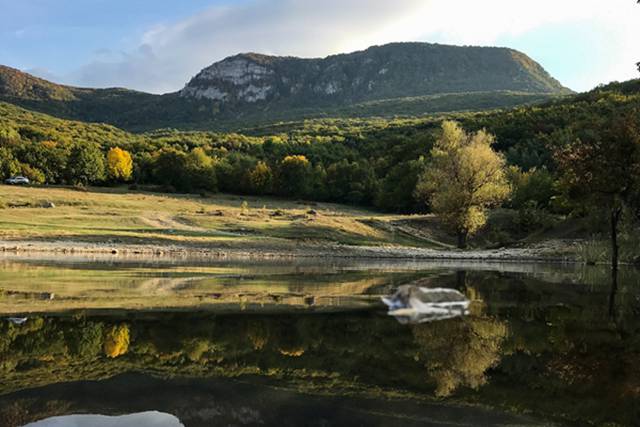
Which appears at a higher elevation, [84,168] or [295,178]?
[84,168]

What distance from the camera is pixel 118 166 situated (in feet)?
325

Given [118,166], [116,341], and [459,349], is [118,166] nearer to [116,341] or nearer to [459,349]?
[116,341]

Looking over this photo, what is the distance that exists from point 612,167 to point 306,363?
90.6 ft

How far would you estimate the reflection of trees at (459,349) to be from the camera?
7734mm

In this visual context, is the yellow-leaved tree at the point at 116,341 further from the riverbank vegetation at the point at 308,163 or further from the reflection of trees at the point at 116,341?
the riverbank vegetation at the point at 308,163

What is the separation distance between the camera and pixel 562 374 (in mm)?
8023

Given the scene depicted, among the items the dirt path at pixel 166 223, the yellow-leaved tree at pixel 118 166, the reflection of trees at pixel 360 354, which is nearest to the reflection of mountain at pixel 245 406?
the reflection of trees at pixel 360 354

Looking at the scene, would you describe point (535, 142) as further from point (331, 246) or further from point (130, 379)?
point (130, 379)

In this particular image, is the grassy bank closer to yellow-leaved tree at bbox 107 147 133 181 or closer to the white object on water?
yellow-leaved tree at bbox 107 147 133 181

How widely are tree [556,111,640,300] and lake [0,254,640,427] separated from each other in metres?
16.6

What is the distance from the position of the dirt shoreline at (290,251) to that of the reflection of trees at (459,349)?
32183mm

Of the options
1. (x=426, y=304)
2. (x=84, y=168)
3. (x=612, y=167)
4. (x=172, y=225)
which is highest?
(x=612, y=167)

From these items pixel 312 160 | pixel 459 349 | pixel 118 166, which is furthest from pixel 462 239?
pixel 312 160

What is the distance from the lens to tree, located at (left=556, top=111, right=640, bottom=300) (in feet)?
101
